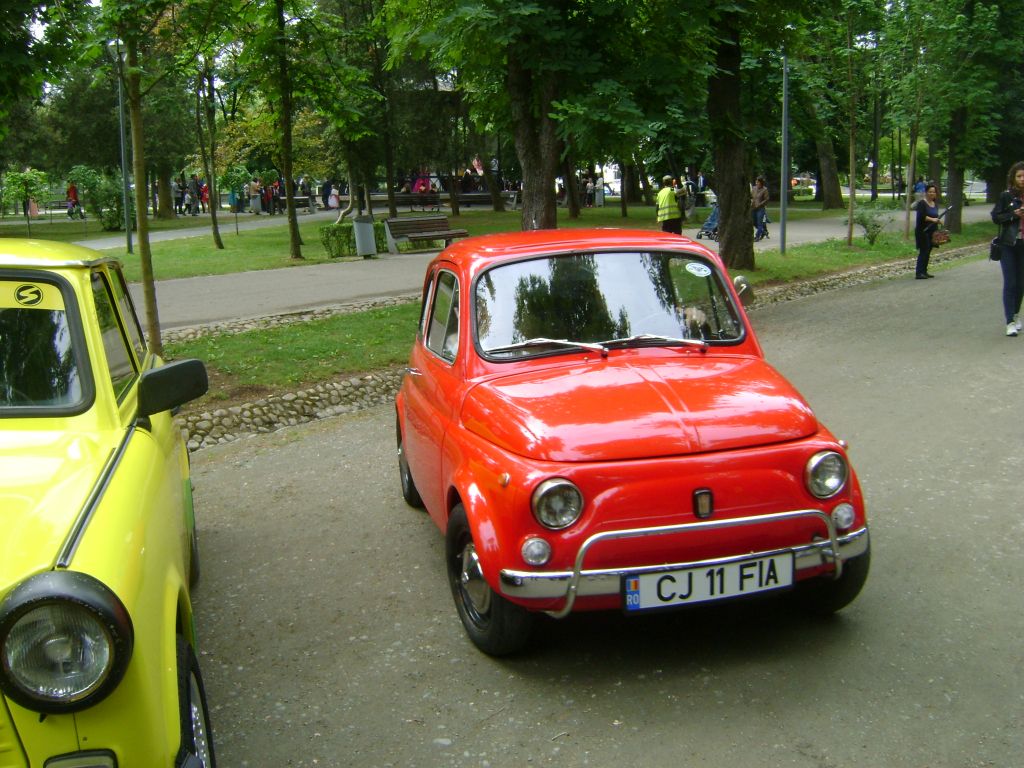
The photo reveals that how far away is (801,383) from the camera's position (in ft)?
34.0

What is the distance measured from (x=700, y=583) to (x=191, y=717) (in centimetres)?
197

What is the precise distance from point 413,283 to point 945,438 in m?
12.4

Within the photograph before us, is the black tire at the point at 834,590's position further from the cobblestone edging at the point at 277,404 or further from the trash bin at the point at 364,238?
the trash bin at the point at 364,238

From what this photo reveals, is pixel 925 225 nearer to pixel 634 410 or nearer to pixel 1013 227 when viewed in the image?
pixel 1013 227

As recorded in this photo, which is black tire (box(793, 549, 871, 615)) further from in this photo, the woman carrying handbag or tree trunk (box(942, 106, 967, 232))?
tree trunk (box(942, 106, 967, 232))

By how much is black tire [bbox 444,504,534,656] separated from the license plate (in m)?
0.57

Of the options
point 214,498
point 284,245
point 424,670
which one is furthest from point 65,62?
point 284,245

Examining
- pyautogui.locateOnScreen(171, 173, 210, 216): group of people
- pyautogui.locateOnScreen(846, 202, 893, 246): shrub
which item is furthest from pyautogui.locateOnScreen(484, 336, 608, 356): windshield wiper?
pyautogui.locateOnScreen(171, 173, 210, 216): group of people

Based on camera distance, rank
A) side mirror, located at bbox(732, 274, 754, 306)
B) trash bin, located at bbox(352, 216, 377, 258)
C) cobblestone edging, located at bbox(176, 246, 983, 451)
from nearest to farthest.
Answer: side mirror, located at bbox(732, 274, 754, 306), cobblestone edging, located at bbox(176, 246, 983, 451), trash bin, located at bbox(352, 216, 377, 258)

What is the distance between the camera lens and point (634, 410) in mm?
4344

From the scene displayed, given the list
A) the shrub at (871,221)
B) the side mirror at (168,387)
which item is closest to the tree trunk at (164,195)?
the shrub at (871,221)

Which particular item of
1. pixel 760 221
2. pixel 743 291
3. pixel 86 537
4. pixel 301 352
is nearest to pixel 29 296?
pixel 86 537

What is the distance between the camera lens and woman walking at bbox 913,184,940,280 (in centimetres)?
1948

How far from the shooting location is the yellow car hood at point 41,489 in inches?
103
